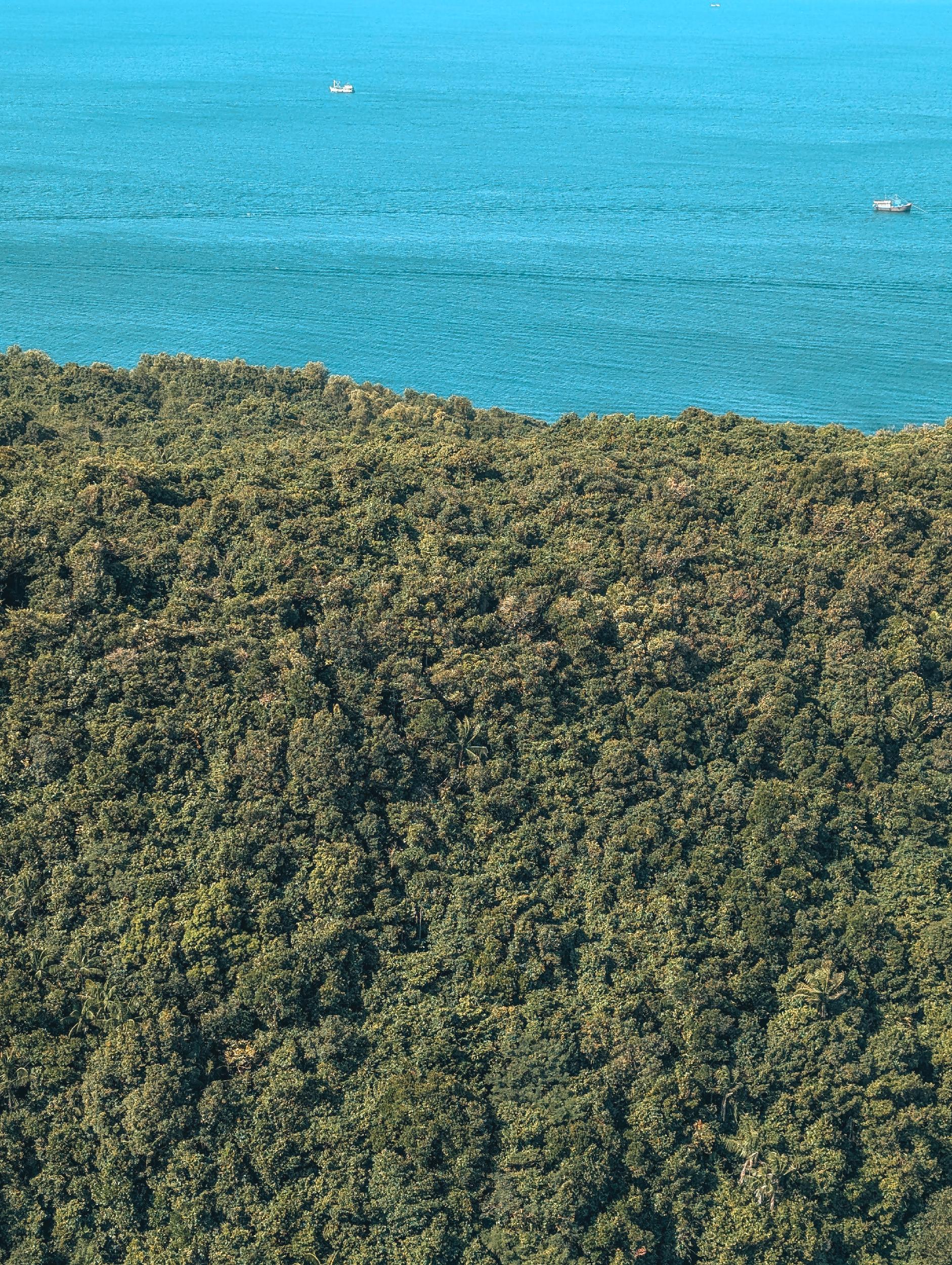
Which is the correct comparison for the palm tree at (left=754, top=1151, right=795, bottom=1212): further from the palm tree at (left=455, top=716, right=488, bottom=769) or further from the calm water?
the calm water

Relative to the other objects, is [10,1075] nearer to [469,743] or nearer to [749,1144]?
[469,743]

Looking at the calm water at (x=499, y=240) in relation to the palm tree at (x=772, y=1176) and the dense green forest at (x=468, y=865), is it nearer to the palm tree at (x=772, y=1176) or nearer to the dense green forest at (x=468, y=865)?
the dense green forest at (x=468, y=865)

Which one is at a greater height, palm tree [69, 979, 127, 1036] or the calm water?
the calm water

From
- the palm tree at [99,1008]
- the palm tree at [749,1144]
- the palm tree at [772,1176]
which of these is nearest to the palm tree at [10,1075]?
the palm tree at [99,1008]

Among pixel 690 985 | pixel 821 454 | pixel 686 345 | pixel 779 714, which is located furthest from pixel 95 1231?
pixel 686 345

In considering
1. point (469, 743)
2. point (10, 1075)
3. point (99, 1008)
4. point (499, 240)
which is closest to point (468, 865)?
point (469, 743)

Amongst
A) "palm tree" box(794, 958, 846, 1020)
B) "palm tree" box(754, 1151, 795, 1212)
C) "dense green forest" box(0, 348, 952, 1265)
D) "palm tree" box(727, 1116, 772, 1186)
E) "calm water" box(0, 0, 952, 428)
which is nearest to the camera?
"dense green forest" box(0, 348, 952, 1265)

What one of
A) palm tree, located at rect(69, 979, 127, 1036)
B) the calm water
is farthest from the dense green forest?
the calm water
